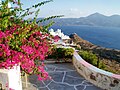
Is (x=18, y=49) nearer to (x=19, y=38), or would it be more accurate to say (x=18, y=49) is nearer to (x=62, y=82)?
(x=19, y=38)

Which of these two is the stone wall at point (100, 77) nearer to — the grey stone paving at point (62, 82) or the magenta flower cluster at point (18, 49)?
the grey stone paving at point (62, 82)

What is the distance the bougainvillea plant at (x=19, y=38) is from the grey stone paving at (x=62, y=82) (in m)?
1.65

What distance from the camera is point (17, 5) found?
5.63m

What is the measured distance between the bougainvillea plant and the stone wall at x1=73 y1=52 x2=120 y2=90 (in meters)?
1.97

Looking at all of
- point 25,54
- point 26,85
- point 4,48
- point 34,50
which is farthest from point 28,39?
point 26,85

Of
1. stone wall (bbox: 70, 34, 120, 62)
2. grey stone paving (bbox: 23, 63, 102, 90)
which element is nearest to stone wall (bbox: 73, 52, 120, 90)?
grey stone paving (bbox: 23, 63, 102, 90)

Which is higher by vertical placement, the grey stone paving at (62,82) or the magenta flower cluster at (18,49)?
the magenta flower cluster at (18,49)

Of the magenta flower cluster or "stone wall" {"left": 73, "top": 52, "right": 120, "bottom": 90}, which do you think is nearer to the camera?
the magenta flower cluster

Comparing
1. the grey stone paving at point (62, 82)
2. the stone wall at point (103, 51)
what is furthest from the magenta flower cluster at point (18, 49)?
the stone wall at point (103, 51)

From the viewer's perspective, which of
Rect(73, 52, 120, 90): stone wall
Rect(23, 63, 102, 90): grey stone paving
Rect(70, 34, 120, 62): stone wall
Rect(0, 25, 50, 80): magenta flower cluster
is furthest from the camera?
Rect(70, 34, 120, 62): stone wall

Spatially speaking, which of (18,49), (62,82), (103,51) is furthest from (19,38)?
(103,51)

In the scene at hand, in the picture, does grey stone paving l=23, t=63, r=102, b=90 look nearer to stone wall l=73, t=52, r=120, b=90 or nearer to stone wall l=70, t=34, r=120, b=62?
stone wall l=73, t=52, r=120, b=90

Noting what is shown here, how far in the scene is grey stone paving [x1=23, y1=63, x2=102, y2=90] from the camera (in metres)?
7.25

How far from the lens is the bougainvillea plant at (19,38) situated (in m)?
4.48
